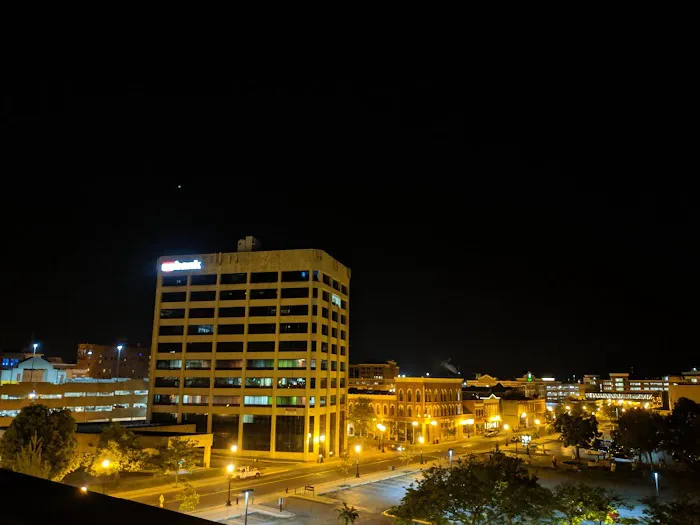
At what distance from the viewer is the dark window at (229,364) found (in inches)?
3795

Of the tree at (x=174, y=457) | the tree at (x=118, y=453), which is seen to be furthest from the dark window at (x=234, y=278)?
the tree at (x=118, y=453)

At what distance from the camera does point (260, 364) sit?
9538 cm

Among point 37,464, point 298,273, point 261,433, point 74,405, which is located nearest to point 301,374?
point 261,433

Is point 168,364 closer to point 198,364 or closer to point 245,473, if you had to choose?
point 198,364

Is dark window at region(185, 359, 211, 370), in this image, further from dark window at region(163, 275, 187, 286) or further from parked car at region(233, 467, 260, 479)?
parked car at region(233, 467, 260, 479)

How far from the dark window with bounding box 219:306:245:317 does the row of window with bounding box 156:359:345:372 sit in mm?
8298

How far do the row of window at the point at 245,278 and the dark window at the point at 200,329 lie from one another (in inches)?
313

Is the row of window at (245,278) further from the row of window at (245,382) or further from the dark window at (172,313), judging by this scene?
the row of window at (245,382)

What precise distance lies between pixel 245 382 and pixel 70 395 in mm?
38693

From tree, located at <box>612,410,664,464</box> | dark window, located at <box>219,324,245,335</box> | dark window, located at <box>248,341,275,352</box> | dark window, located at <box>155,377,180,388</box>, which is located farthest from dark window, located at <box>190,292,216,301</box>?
tree, located at <box>612,410,664,464</box>

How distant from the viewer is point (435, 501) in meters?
34.3

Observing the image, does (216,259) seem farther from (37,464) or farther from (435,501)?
(435,501)

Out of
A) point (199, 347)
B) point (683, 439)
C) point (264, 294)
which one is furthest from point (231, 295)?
point (683, 439)

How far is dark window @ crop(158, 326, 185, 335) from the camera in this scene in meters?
102
